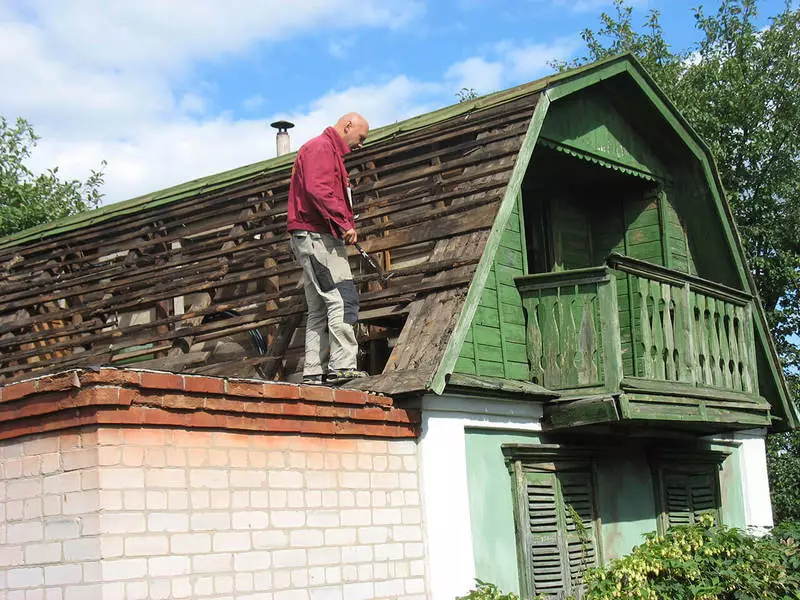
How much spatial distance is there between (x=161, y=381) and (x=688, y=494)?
25.9 ft

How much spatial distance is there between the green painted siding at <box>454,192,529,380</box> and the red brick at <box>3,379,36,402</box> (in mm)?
3960

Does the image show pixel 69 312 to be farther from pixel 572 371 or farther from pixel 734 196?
pixel 734 196

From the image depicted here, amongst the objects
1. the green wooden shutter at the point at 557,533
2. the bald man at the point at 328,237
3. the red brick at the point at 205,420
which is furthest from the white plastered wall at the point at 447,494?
the red brick at the point at 205,420

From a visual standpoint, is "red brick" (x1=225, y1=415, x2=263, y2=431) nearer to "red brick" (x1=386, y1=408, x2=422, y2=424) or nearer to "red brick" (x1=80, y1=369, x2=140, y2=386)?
"red brick" (x1=80, y1=369, x2=140, y2=386)

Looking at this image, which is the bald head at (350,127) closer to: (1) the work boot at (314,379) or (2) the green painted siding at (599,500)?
(1) the work boot at (314,379)

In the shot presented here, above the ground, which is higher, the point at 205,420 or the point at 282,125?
the point at 282,125

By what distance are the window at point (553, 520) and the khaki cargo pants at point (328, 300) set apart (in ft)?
6.59

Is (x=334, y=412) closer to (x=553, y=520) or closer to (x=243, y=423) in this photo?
(x=243, y=423)

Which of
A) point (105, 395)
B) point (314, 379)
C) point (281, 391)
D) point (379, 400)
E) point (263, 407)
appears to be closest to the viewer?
point (105, 395)

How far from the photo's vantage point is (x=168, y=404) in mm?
7055

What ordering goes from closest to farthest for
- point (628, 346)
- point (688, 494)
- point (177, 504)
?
point (177, 504)
point (628, 346)
point (688, 494)

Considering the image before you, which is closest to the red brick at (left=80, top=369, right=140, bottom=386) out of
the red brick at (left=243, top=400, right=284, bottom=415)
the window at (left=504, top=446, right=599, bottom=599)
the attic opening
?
the red brick at (left=243, top=400, right=284, bottom=415)

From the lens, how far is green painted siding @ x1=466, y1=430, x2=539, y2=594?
9766 mm

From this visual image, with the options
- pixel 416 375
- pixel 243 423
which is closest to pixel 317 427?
pixel 243 423
